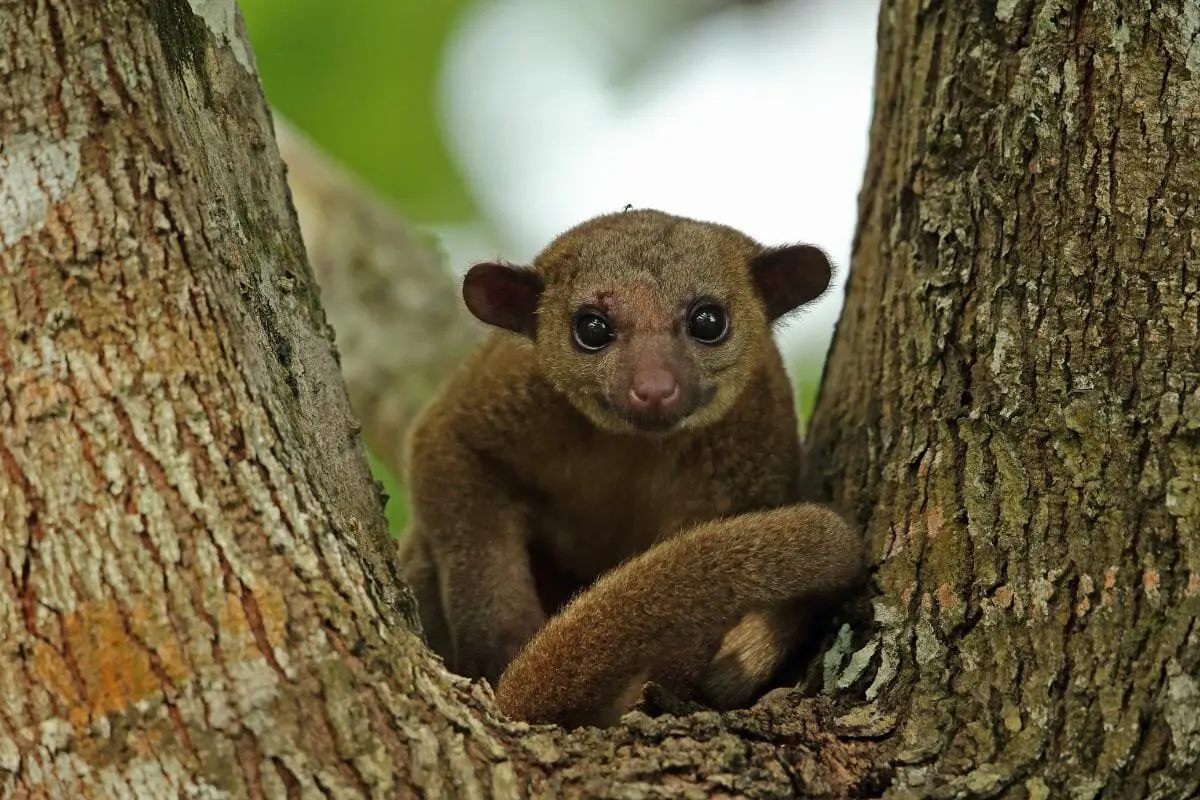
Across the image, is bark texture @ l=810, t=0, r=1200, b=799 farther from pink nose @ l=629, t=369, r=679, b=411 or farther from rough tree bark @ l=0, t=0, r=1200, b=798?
pink nose @ l=629, t=369, r=679, b=411

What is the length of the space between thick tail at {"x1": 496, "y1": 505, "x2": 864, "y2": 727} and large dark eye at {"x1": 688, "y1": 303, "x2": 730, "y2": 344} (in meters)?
1.18

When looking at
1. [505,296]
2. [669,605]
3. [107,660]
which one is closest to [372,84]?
[505,296]

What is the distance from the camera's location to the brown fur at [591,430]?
5.29 meters

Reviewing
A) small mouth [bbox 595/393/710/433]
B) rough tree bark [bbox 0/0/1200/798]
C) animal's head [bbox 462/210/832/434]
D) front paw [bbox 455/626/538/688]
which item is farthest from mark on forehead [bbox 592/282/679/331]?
front paw [bbox 455/626/538/688]

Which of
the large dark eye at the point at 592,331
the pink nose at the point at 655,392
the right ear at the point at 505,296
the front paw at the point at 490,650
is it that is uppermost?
the right ear at the point at 505,296

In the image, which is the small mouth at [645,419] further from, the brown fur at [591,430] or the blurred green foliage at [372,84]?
the blurred green foliage at [372,84]

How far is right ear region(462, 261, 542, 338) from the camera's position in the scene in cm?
562

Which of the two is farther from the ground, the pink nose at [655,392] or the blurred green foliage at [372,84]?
the blurred green foliage at [372,84]

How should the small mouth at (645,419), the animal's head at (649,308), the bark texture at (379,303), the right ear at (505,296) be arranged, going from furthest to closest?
the bark texture at (379,303) < the right ear at (505,296) < the animal's head at (649,308) < the small mouth at (645,419)

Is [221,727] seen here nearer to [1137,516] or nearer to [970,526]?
[970,526]

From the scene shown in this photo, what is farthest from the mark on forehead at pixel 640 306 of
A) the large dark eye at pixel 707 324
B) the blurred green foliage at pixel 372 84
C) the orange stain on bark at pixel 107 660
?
the blurred green foliage at pixel 372 84

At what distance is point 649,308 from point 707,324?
11.2 inches

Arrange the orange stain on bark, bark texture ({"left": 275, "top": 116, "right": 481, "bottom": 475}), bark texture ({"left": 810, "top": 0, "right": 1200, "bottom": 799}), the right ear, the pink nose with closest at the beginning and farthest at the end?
the orange stain on bark < bark texture ({"left": 810, "top": 0, "right": 1200, "bottom": 799}) < the pink nose < the right ear < bark texture ({"left": 275, "top": 116, "right": 481, "bottom": 475})

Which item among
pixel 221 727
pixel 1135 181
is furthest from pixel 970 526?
pixel 221 727
